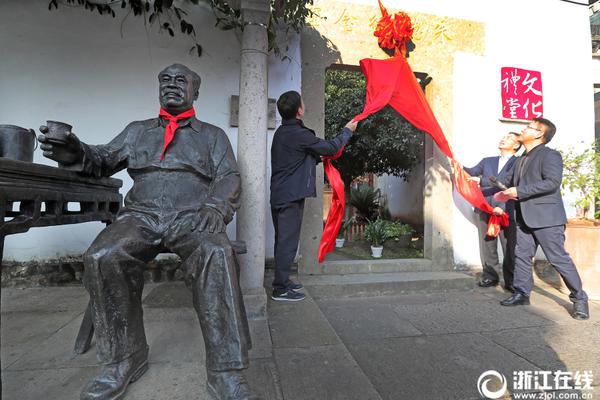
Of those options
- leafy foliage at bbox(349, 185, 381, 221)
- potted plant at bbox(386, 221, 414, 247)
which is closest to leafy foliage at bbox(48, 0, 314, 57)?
potted plant at bbox(386, 221, 414, 247)

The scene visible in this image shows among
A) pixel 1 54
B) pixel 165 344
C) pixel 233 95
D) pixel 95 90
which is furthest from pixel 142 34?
pixel 165 344

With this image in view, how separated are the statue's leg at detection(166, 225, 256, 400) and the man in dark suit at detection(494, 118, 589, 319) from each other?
2716 mm

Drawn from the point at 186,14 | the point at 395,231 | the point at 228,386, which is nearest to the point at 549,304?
the point at 395,231

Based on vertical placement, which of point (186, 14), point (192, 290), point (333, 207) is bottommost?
→ point (192, 290)

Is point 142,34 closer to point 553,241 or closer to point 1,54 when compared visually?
point 1,54

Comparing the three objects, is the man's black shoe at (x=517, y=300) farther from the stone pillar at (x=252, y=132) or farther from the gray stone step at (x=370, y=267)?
the stone pillar at (x=252, y=132)

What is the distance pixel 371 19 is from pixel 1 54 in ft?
13.1

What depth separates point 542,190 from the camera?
111 inches

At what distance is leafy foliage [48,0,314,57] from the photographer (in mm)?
2918

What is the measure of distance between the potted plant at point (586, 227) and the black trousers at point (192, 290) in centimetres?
368

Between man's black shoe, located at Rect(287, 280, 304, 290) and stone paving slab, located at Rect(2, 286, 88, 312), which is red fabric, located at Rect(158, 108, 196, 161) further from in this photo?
stone paving slab, located at Rect(2, 286, 88, 312)

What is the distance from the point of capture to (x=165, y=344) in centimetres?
207

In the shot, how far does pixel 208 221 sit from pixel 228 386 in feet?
2.43

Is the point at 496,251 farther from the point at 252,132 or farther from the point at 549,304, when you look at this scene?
the point at 252,132
